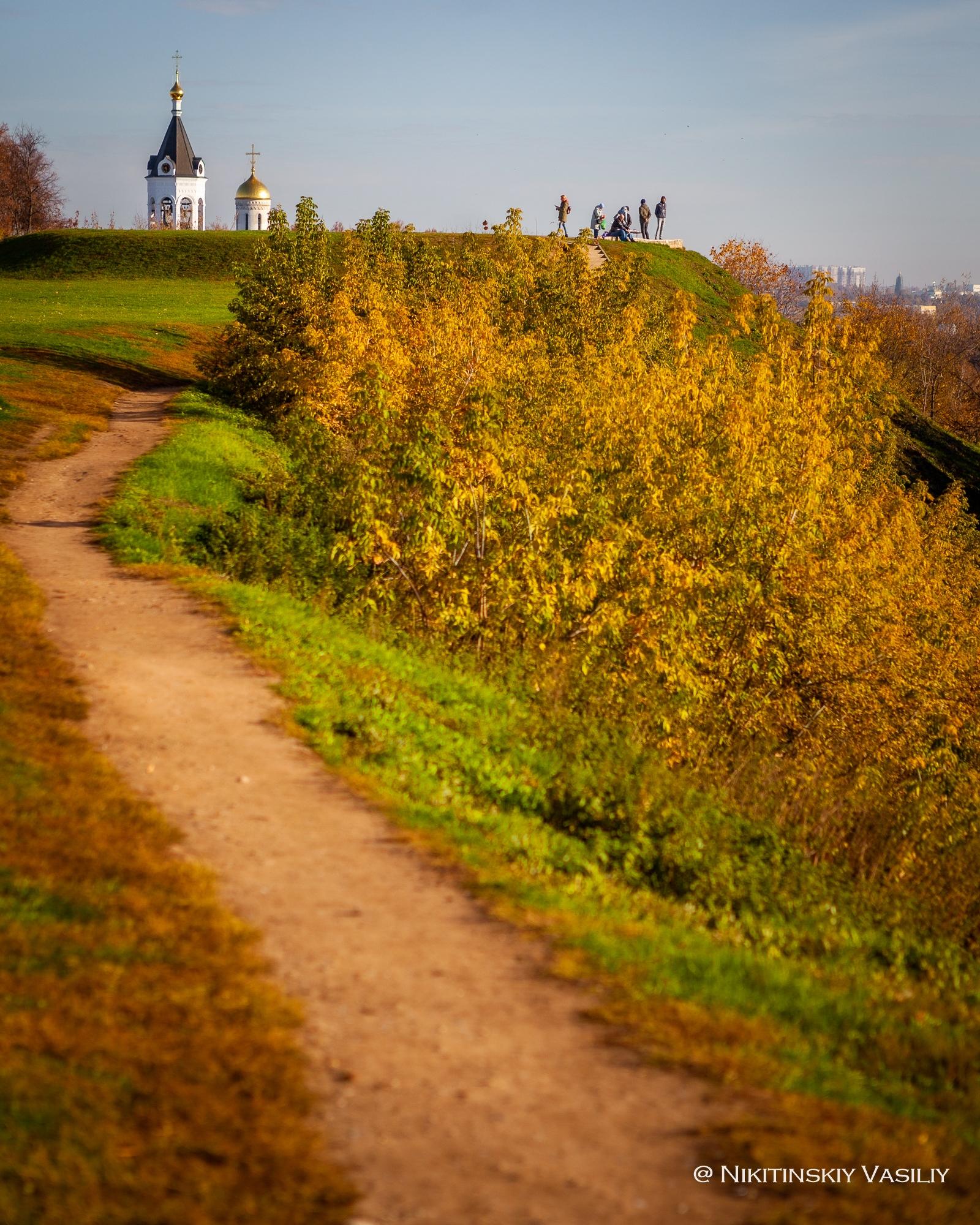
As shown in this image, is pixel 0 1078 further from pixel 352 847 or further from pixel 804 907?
pixel 804 907

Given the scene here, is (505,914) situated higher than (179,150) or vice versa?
(179,150)

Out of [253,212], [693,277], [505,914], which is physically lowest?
[505,914]

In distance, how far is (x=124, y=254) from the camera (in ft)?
224

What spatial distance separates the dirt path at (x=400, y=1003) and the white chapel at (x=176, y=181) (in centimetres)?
Result: 13015

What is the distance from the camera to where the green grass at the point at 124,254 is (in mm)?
65000

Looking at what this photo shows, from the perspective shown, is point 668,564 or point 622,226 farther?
point 622,226

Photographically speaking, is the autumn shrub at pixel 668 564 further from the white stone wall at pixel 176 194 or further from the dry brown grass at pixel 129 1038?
the white stone wall at pixel 176 194

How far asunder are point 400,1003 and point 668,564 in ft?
39.0

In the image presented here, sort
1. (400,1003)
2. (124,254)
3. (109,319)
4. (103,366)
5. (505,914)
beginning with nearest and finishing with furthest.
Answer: (400,1003) < (505,914) < (103,366) < (109,319) < (124,254)

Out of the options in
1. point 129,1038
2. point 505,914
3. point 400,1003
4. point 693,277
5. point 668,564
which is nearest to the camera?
point 129,1038

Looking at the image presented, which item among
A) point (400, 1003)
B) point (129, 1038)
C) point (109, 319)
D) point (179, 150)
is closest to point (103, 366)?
point (109, 319)

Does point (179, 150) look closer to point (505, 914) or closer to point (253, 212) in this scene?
point (253, 212)

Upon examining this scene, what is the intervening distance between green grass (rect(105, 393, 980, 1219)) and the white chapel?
126367 mm

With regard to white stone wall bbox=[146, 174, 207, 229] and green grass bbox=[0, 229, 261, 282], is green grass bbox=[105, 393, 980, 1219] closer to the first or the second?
green grass bbox=[0, 229, 261, 282]
